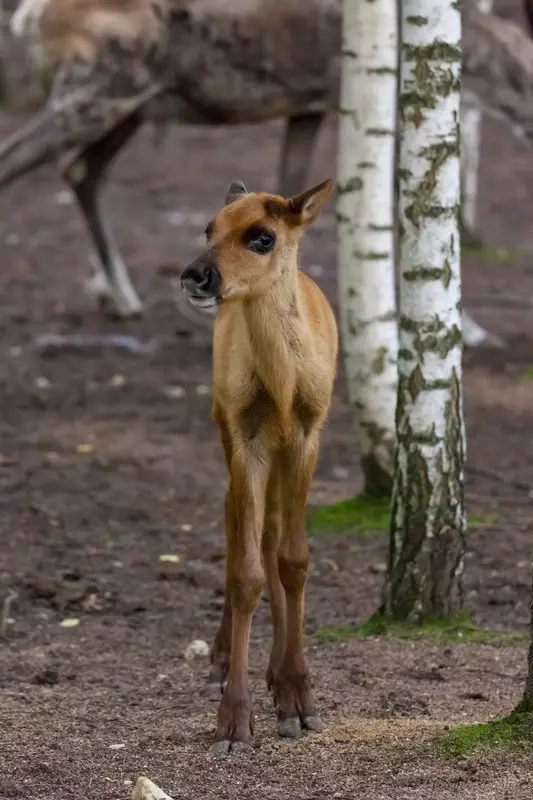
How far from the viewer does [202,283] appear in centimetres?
419

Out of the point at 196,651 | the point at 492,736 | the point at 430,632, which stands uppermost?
the point at 492,736

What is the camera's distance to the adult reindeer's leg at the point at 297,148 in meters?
11.0

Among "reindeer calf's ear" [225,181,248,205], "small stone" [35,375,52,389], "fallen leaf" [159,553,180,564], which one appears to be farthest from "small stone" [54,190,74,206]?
"reindeer calf's ear" [225,181,248,205]

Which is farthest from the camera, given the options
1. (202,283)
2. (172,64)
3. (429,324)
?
(172,64)

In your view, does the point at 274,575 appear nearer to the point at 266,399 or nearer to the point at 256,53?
the point at 266,399

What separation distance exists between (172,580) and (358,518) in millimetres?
1211

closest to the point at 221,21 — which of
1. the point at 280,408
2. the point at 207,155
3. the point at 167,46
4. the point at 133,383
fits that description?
the point at 167,46

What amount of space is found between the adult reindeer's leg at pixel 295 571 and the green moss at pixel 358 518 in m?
2.52

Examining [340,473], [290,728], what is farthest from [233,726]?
[340,473]

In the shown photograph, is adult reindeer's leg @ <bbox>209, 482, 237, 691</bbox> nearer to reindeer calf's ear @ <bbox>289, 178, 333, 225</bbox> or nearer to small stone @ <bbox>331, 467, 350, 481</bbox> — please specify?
reindeer calf's ear @ <bbox>289, 178, 333, 225</bbox>

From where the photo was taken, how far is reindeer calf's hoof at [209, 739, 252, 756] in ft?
14.2

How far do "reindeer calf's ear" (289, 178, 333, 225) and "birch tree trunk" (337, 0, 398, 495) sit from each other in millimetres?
2405

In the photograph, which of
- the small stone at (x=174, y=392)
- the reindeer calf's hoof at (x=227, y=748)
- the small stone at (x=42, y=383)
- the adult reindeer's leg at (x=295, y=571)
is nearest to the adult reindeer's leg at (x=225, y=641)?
the adult reindeer's leg at (x=295, y=571)

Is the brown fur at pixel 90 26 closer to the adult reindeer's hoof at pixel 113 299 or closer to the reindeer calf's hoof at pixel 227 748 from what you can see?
the adult reindeer's hoof at pixel 113 299
